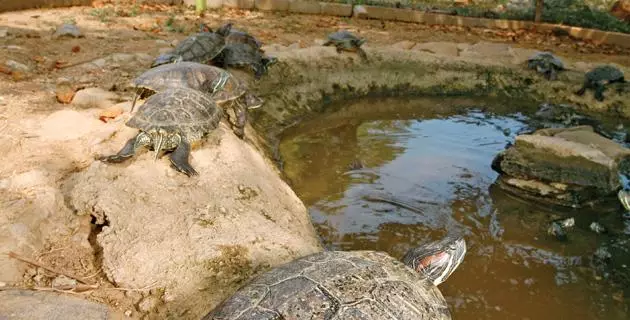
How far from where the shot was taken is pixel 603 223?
14.7 ft

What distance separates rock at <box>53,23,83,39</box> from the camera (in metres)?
6.79

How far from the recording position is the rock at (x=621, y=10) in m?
11.6

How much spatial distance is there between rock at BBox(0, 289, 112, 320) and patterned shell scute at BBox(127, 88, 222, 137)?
154cm

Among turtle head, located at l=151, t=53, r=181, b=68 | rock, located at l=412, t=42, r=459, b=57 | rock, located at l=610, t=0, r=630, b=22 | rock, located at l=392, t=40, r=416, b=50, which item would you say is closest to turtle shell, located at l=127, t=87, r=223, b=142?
turtle head, located at l=151, t=53, r=181, b=68

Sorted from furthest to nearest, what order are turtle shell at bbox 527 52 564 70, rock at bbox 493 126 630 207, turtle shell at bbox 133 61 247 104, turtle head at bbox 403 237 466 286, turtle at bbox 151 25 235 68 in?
turtle shell at bbox 527 52 564 70 → turtle at bbox 151 25 235 68 → rock at bbox 493 126 630 207 → turtle shell at bbox 133 61 247 104 → turtle head at bbox 403 237 466 286

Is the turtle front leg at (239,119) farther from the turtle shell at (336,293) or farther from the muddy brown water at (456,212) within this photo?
the turtle shell at (336,293)

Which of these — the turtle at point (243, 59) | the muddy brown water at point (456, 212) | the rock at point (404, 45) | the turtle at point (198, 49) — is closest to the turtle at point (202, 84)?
the muddy brown water at point (456, 212)

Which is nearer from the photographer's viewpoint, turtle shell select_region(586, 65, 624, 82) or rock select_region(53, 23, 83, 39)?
rock select_region(53, 23, 83, 39)

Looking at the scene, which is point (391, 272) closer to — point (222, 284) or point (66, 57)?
point (222, 284)

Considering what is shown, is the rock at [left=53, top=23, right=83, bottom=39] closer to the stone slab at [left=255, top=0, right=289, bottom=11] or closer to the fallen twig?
the stone slab at [left=255, top=0, right=289, bottom=11]

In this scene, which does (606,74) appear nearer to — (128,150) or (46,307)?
(128,150)

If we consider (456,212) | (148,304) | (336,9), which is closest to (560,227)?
(456,212)

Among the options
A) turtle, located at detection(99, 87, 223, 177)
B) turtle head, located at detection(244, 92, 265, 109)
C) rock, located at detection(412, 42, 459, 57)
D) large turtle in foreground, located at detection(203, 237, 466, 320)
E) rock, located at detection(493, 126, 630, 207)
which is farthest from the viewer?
rock, located at detection(412, 42, 459, 57)

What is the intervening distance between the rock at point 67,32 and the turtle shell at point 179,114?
3.67 metres
